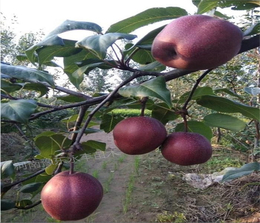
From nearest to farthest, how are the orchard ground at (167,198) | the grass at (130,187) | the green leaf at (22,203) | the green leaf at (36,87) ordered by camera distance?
1. the green leaf at (36,87)
2. the green leaf at (22,203)
3. the orchard ground at (167,198)
4. the grass at (130,187)

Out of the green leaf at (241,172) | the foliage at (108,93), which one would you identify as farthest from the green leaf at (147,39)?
the green leaf at (241,172)

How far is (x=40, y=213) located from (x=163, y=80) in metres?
2.87

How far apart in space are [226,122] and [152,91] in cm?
23

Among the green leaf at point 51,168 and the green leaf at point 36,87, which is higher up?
the green leaf at point 36,87

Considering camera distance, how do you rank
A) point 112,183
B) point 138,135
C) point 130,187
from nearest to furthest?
point 138,135, point 130,187, point 112,183

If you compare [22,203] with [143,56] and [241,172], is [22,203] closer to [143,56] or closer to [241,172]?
[143,56]

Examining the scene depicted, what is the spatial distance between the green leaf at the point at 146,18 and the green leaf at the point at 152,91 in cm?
18

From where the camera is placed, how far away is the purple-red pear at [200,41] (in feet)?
1.38

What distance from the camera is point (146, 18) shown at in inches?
23.7

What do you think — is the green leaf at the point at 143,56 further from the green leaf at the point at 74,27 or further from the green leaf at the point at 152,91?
the green leaf at the point at 152,91

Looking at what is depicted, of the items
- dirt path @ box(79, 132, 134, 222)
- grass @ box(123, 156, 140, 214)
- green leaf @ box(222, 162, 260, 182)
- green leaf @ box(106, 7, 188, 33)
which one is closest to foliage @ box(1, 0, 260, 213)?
green leaf @ box(106, 7, 188, 33)

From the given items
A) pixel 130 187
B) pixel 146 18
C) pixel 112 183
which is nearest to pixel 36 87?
pixel 146 18

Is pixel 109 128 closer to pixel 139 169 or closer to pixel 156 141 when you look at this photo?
pixel 156 141

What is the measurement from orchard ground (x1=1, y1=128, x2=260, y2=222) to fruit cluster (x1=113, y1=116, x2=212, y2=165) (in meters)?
1.50
